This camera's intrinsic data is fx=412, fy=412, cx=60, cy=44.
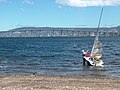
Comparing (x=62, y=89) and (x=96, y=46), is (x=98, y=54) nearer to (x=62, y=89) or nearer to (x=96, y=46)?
(x=96, y=46)

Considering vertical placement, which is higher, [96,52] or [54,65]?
[96,52]

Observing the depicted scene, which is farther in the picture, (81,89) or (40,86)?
(40,86)

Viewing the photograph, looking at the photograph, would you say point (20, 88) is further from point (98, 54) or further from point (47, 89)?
point (98, 54)

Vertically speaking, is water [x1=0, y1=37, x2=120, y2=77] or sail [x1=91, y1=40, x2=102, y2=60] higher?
sail [x1=91, y1=40, x2=102, y2=60]

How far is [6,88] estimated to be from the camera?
987 inches

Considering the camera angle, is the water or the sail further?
the sail

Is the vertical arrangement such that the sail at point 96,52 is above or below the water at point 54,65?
above

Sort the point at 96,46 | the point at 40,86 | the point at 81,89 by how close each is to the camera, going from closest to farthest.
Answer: the point at 81,89 → the point at 40,86 → the point at 96,46

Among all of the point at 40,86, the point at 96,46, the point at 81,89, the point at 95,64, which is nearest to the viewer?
the point at 81,89

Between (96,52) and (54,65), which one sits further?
(96,52)

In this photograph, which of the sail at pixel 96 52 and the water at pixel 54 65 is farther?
the sail at pixel 96 52

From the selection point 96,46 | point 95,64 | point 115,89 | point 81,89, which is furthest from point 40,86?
point 96,46

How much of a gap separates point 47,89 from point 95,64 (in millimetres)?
28541

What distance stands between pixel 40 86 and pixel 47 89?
1.81m
